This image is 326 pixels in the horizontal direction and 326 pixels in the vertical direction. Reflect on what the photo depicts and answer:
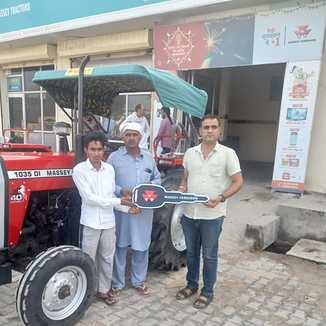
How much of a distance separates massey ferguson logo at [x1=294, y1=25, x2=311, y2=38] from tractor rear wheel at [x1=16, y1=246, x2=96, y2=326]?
5.52 meters

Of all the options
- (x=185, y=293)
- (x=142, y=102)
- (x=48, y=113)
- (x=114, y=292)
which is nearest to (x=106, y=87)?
(x=114, y=292)

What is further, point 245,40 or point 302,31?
point 245,40

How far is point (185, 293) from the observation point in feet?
11.5

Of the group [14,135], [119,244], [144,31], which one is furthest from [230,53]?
[14,135]

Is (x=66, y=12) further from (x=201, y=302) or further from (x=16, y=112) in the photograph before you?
(x=201, y=302)

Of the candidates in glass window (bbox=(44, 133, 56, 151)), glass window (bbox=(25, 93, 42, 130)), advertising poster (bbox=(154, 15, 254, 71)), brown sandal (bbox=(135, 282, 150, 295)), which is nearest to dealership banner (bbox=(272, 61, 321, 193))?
advertising poster (bbox=(154, 15, 254, 71))

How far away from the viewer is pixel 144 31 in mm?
8922

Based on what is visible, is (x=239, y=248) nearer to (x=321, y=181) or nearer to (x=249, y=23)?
(x=321, y=181)

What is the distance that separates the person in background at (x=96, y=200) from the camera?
2.97 metres

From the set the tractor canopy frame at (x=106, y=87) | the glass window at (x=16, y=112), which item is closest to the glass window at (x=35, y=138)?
the glass window at (x=16, y=112)

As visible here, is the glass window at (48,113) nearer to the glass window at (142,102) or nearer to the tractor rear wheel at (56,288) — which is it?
the glass window at (142,102)

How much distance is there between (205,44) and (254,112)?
4063mm

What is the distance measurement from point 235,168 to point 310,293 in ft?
5.44

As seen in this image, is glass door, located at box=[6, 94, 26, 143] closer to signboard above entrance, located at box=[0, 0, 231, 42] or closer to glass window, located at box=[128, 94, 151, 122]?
signboard above entrance, located at box=[0, 0, 231, 42]
